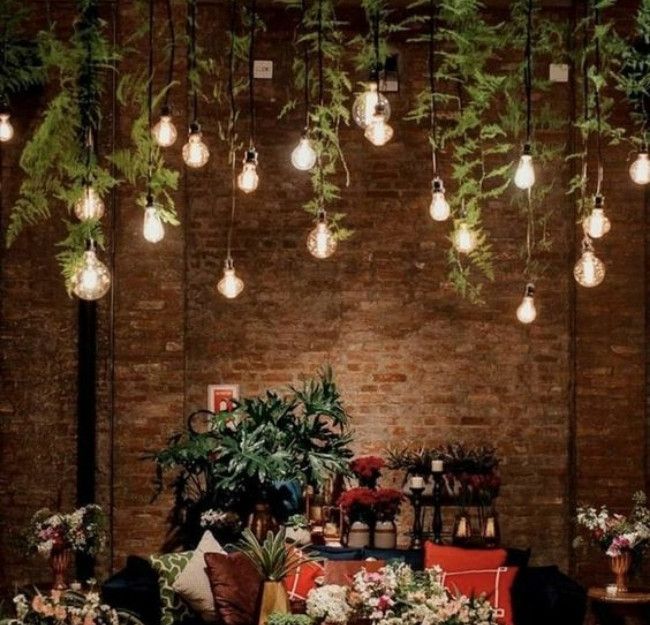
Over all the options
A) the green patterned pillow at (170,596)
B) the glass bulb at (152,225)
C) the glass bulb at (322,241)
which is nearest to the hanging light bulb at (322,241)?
the glass bulb at (322,241)

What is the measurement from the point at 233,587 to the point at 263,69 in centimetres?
384

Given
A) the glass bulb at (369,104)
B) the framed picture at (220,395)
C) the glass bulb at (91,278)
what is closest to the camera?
the glass bulb at (91,278)

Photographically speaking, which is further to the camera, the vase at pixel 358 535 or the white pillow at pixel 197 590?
the vase at pixel 358 535

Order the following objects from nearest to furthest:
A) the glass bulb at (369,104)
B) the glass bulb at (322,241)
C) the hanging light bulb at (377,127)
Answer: the hanging light bulb at (377,127) < the glass bulb at (369,104) < the glass bulb at (322,241)

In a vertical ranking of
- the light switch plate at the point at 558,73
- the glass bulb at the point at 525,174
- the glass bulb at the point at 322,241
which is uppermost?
the light switch plate at the point at 558,73

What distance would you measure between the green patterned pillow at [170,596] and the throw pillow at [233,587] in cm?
22

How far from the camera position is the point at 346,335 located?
833cm

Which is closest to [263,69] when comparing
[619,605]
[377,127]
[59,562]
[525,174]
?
[377,127]

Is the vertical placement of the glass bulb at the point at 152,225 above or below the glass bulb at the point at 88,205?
below

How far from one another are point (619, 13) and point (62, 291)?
15.0ft

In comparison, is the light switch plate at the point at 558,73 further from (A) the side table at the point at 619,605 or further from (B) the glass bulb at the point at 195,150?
(A) the side table at the point at 619,605

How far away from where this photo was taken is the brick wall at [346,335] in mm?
8117

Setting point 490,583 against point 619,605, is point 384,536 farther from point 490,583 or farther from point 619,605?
point 619,605

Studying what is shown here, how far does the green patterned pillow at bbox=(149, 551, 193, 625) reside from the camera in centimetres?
672
